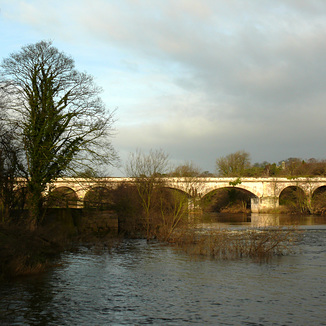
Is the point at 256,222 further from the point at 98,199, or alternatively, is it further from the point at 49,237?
the point at 49,237

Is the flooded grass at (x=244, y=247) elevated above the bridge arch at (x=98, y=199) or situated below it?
below

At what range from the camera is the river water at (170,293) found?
32.3 ft

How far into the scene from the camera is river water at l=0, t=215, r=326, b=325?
9.84m

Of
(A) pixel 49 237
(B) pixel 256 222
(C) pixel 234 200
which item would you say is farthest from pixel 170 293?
(C) pixel 234 200

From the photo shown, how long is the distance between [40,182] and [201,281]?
1142 cm

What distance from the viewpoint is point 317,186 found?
198 feet

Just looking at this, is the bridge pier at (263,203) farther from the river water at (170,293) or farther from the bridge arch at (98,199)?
the river water at (170,293)

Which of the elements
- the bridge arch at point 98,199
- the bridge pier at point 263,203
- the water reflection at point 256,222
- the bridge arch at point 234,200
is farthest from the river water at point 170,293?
the bridge arch at point 234,200

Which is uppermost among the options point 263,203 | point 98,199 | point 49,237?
point 263,203

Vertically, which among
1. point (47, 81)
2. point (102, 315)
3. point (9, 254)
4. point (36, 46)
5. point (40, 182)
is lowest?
point (102, 315)

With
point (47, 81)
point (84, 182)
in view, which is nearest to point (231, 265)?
point (84, 182)

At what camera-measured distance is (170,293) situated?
1219cm

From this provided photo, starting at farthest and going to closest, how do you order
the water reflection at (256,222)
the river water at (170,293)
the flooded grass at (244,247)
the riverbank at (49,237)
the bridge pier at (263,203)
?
the bridge pier at (263,203) → the water reflection at (256,222) → the flooded grass at (244,247) → the riverbank at (49,237) → the river water at (170,293)

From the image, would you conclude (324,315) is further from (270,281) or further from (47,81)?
(47,81)
